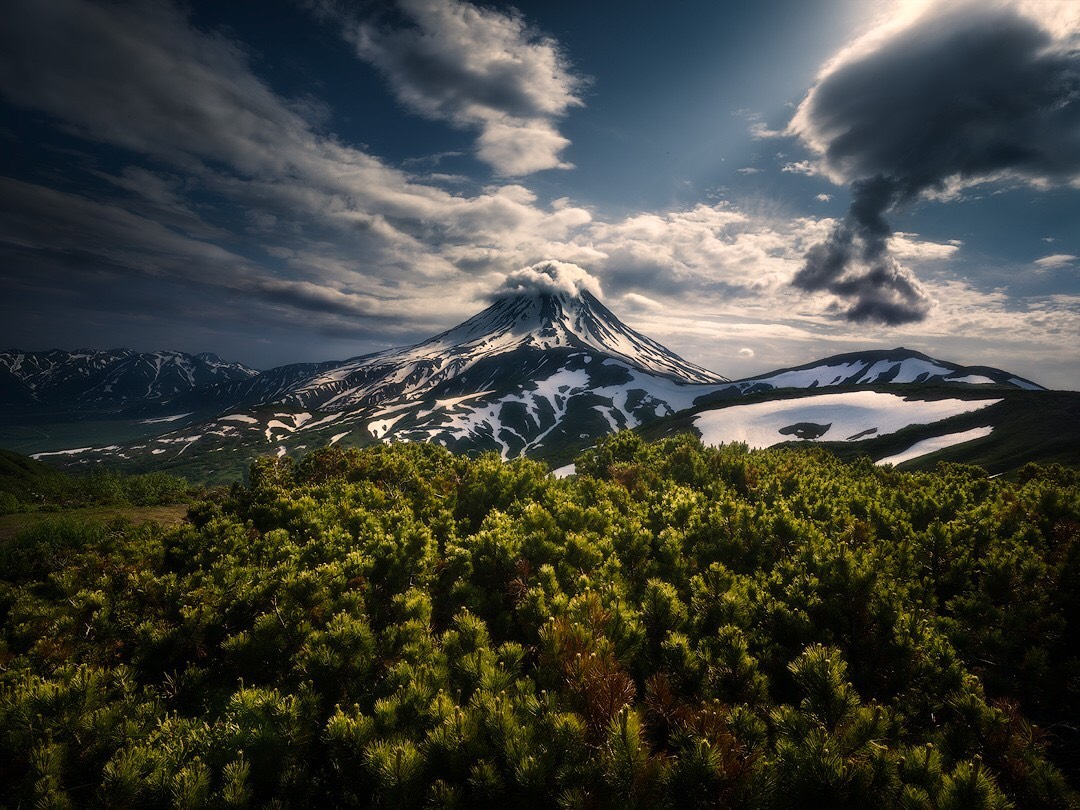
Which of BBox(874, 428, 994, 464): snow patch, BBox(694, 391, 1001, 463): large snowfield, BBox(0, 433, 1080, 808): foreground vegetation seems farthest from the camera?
BBox(694, 391, 1001, 463): large snowfield

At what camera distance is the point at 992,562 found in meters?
8.97

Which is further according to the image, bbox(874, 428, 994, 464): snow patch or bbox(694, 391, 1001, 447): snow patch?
bbox(694, 391, 1001, 447): snow patch

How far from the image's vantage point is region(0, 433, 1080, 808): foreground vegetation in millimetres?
4551

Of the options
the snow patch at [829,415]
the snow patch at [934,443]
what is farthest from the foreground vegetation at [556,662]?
the snow patch at [829,415]

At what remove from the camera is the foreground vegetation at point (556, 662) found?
4551 mm

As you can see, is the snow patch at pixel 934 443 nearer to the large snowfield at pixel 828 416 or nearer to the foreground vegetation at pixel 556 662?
the large snowfield at pixel 828 416

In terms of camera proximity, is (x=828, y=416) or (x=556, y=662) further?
(x=828, y=416)

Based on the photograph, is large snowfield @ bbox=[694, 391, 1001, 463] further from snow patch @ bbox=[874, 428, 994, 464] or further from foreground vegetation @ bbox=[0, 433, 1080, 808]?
foreground vegetation @ bbox=[0, 433, 1080, 808]

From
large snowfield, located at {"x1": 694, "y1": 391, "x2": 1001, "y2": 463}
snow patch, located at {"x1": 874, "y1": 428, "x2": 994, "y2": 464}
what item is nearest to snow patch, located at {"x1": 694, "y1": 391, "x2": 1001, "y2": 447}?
large snowfield, located at {"x1": 694, "y1": 391, "x2": 1001, "y2": 463}

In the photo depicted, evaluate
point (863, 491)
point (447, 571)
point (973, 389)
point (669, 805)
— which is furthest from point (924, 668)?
point (973, 389)

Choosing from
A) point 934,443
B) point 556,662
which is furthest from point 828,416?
point 556,662

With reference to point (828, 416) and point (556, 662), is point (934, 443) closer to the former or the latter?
point (828, 416)

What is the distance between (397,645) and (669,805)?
4594 mm

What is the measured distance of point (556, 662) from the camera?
21.3 feet
